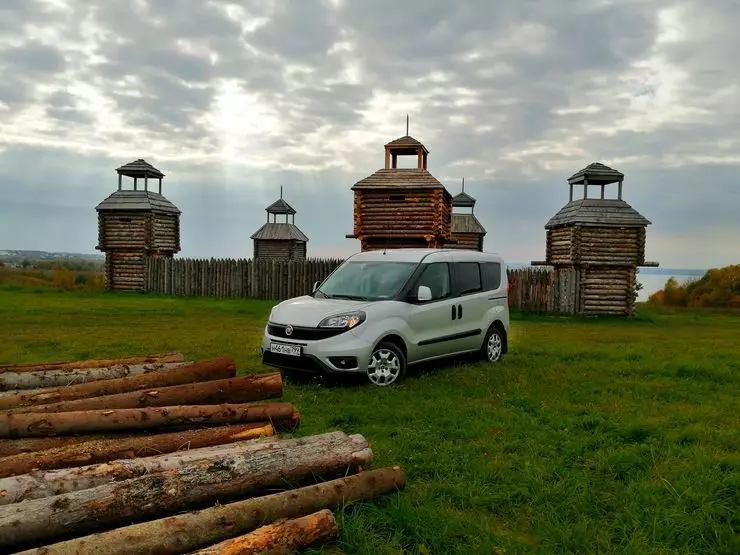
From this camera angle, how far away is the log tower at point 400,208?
26.5 meters

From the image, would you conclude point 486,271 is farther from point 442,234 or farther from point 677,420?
point 442,234

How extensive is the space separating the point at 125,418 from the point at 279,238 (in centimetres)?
4431

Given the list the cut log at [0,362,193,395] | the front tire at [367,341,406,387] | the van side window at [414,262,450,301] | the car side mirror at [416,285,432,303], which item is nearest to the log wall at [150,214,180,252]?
the van side window at [414,262,450,301]

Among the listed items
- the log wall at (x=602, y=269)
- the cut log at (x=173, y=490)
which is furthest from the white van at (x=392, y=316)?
the log wall at (x=602, y=269)

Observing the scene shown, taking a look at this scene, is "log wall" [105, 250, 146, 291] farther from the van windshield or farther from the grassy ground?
the van windshield

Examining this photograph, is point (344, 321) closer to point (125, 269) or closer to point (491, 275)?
point (491, 275)

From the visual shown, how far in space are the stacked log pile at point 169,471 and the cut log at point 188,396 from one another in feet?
0.04

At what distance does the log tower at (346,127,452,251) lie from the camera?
86.8ft

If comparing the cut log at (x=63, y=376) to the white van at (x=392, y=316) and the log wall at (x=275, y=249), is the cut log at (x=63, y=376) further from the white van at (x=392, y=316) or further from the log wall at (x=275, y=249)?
the log wall at (x=275, y=249)

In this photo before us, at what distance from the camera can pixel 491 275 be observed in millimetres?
10531

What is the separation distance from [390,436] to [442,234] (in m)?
21.9

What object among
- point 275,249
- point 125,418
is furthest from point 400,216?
point 275,249

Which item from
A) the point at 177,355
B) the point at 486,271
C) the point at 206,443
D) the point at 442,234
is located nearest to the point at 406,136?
the point at 442,234

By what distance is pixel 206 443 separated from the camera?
465 centimetres
